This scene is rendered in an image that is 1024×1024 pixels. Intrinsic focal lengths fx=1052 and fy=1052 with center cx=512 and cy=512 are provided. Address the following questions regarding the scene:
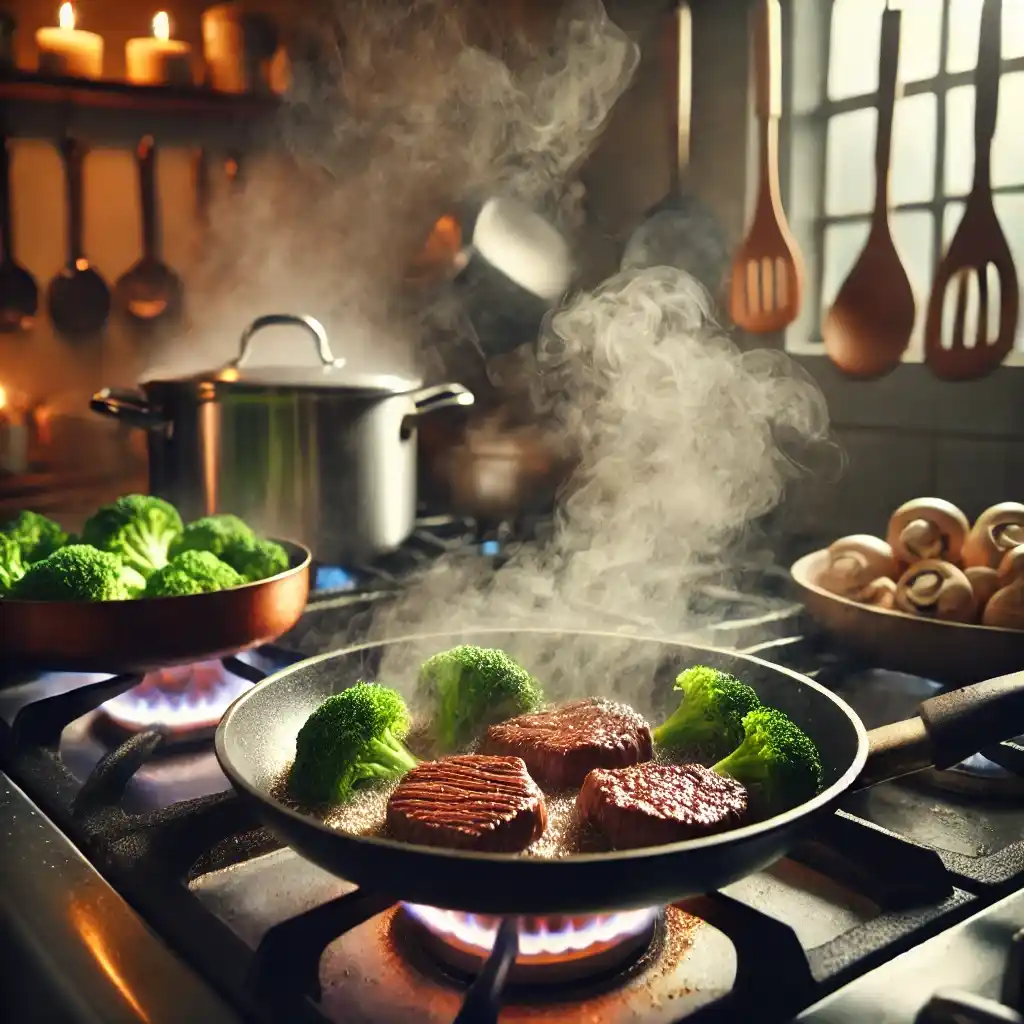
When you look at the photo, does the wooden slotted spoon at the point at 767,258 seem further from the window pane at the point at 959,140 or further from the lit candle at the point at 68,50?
the lit candle at the point at 68,50

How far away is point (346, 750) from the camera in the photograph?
0.75 metres

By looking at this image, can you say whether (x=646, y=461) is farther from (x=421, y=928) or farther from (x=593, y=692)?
(x=421, y=928)

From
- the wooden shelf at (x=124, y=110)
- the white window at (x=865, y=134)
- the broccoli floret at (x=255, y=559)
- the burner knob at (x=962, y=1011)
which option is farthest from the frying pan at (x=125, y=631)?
the wooden shelf at (x=124, y=110)

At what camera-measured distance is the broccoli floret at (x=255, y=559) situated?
1.21 meters

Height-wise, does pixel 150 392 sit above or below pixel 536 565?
above

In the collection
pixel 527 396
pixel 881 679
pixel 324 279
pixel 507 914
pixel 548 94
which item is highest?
pixel 548 94

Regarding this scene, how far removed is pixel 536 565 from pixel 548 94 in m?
1.26

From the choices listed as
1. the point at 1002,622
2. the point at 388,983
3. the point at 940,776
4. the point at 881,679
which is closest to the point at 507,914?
the point at 388,983

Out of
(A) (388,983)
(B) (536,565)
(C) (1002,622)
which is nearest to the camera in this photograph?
(A) (388,983)

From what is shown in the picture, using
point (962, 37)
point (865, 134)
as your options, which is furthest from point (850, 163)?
point (962, 37)

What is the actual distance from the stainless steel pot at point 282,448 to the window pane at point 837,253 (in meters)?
1.00

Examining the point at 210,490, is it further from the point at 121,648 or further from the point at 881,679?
the point at 881,679

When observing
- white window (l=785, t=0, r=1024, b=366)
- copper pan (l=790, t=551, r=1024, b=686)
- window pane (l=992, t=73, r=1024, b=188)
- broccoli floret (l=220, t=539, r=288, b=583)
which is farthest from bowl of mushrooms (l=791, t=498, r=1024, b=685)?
window pane (l=992, t=73, r=1024, b=188)

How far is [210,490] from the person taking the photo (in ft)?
4.91
